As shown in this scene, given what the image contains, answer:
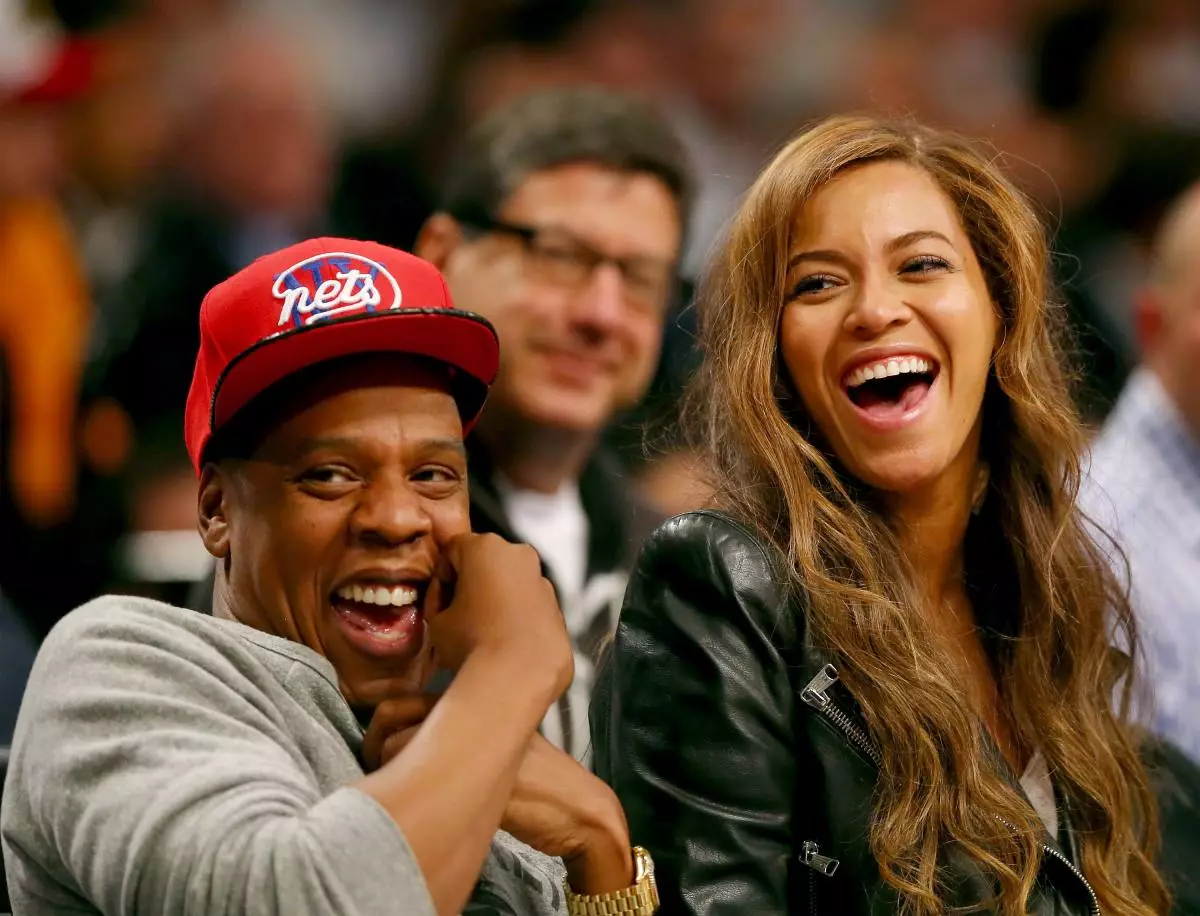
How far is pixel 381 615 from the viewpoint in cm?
169

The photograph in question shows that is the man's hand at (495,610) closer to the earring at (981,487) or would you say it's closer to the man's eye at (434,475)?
the man's eye at (434,475)

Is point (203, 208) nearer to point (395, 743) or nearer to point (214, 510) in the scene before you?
point (214, 510)


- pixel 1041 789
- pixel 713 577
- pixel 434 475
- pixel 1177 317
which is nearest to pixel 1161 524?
pixel 1177 317

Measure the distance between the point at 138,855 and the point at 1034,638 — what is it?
1.35 m

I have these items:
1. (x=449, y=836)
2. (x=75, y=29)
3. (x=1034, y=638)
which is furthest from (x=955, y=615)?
(x=75, y=29)

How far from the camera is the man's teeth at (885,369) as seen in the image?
82.9 inches

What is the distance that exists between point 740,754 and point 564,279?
1.74 metres

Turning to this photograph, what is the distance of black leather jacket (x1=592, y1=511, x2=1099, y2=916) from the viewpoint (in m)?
1.88

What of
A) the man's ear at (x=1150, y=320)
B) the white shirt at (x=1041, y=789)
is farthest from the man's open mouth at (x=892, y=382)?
the man's ear at (x=1150, y=320)

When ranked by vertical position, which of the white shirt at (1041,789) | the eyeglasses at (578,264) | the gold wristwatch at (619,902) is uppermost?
the eyeglasses at (578,264)

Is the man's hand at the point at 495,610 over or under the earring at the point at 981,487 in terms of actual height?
under

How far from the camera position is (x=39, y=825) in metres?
1.45

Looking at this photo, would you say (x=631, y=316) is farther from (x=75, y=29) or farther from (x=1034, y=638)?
(x=75, y=29)

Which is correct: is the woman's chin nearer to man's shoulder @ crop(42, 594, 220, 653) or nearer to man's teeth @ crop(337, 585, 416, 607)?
man's teeth @ crop(337, 585, 416, 607)
